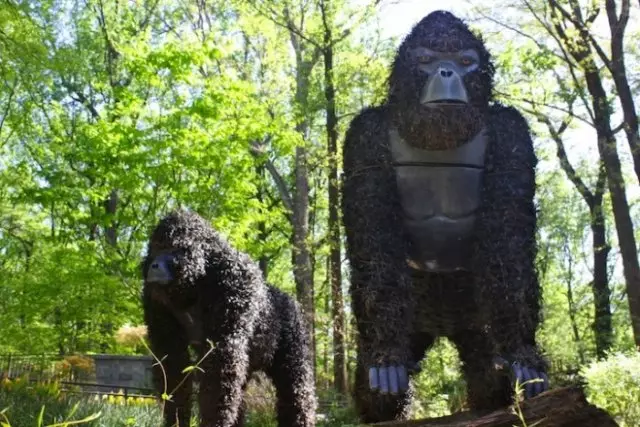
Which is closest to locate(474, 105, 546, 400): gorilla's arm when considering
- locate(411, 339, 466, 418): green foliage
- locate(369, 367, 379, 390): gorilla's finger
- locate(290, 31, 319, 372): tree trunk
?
locate(369, 367, 379, 390): gorilla's finger

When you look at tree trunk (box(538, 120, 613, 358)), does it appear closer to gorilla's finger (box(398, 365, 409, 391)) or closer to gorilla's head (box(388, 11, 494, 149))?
gorilla's head (box(388, 11, 494, 149))

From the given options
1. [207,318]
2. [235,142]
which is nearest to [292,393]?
[207,318]

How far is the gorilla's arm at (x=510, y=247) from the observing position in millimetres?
2574

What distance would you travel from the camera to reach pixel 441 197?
2.80 metres

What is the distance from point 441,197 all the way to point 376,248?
1.16ft

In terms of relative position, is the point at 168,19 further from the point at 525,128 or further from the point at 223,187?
the point at 525,128

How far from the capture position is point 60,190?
1016 centimetres

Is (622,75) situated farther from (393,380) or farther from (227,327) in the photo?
(393,380)

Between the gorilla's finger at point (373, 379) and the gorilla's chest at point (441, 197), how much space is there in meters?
0.53

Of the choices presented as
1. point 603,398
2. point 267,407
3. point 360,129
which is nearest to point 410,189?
point 360,129

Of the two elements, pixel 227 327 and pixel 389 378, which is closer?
pixel 389 378

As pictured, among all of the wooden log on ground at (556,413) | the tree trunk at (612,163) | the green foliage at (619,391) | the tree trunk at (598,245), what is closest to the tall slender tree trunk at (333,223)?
the tree trunk at (598,245)

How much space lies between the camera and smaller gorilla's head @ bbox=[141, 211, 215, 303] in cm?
386

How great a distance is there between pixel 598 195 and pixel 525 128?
41.5ft
